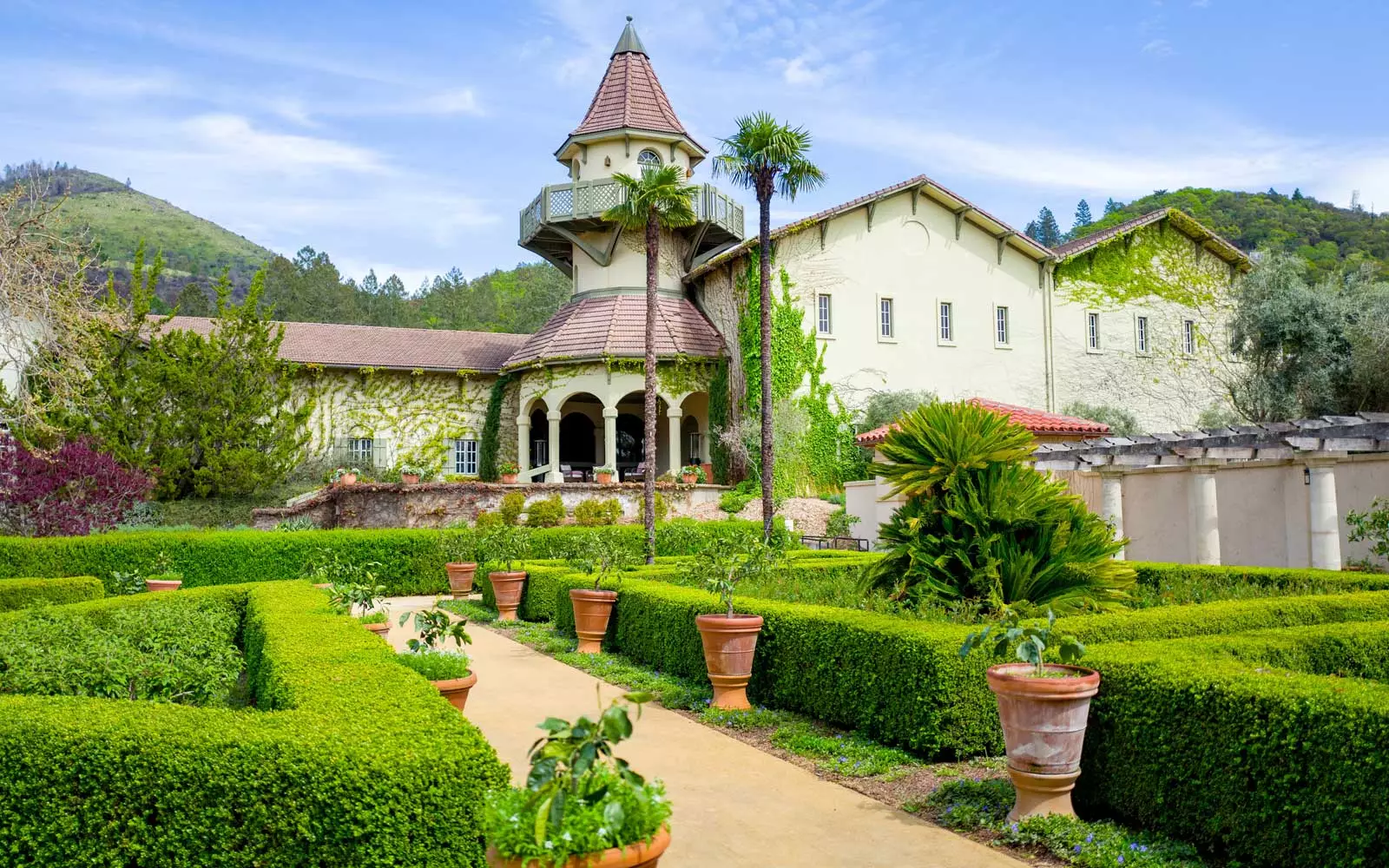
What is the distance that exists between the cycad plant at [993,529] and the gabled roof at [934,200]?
18158 millimetres

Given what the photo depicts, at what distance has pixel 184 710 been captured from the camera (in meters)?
4.79

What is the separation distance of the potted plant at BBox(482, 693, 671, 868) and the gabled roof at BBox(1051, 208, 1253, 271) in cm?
3007

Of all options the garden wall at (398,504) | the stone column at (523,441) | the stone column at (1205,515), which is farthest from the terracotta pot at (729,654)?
the stone column at (523,441)

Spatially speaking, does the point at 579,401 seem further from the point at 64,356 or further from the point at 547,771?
the point at 547,771

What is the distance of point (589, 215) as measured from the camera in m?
29.0

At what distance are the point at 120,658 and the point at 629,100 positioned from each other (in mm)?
26768

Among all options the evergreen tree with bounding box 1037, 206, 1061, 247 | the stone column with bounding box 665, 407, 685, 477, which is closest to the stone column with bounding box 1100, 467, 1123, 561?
the stone column with bounding box 665, 407, 685, 477

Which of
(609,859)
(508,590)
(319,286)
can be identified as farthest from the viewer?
(319,286)

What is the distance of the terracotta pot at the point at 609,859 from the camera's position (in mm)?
3145

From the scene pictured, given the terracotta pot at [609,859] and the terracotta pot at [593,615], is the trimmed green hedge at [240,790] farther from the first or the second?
the terracotta pot at [593,615]

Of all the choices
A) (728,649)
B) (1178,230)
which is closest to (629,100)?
(1178,230)

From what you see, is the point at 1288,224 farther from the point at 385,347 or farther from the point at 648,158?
the point at 385,347

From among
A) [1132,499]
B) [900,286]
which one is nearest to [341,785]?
[1132,499]

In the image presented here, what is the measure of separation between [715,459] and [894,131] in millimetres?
14051
